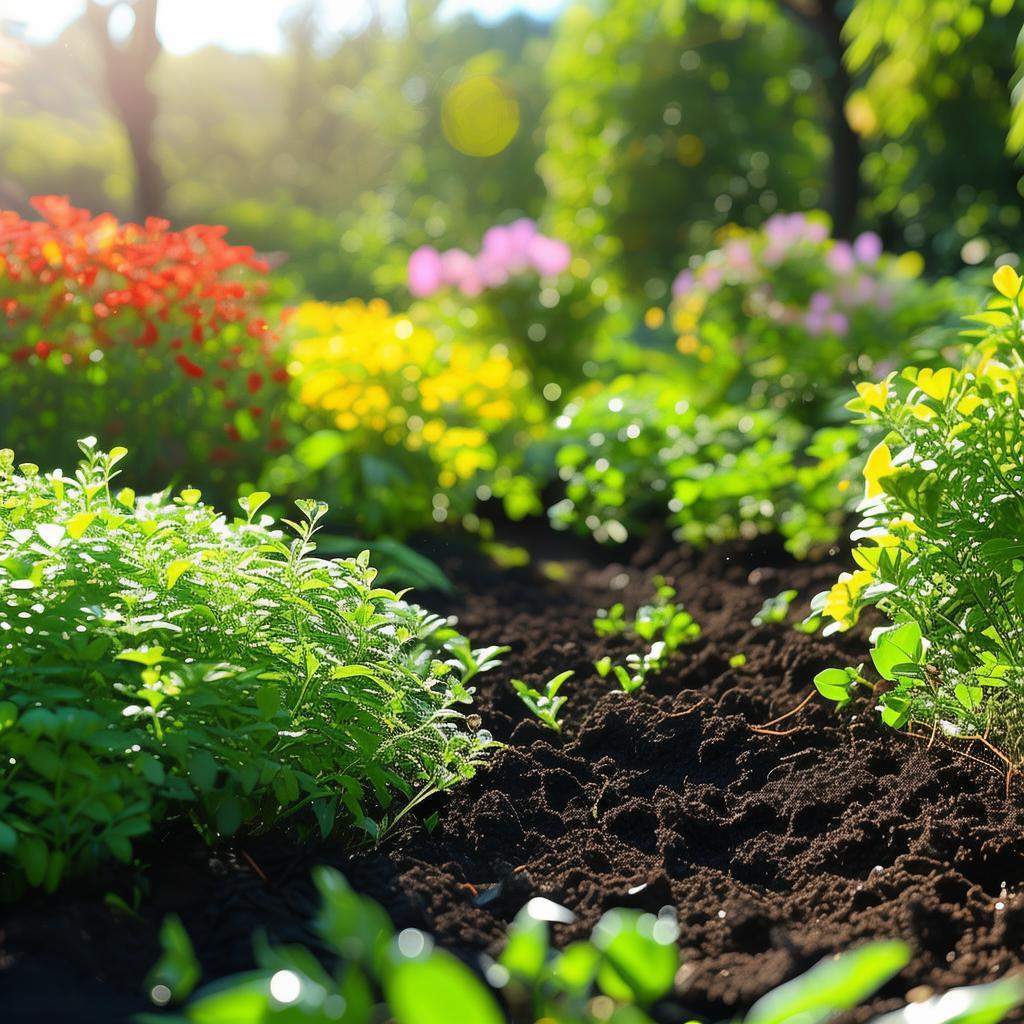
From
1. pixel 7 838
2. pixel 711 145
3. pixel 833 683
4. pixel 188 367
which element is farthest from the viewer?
pixel 711 145

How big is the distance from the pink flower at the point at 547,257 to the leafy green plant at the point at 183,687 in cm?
457

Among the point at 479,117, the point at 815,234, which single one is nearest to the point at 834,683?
the point at 815,234

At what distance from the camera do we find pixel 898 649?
2.08m

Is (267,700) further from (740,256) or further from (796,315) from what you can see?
(740,256)

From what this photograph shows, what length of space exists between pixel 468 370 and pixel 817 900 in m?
3.73

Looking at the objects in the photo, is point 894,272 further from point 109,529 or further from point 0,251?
point 109,529

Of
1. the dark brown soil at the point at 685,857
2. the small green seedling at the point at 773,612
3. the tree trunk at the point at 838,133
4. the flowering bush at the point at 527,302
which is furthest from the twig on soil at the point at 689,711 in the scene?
the tree trunk at the point at 838,133

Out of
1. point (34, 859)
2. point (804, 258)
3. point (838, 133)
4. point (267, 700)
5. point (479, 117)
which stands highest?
point (479, 117)

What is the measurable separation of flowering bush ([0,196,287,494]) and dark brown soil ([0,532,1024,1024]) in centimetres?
163

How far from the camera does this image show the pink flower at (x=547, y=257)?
648 cm

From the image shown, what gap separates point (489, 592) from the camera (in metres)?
3.86

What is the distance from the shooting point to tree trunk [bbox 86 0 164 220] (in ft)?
34.3

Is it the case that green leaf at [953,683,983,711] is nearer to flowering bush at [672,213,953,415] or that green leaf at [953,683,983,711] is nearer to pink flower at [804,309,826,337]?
flowering bush at [672,213,953,415]

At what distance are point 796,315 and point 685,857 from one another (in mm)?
3891
